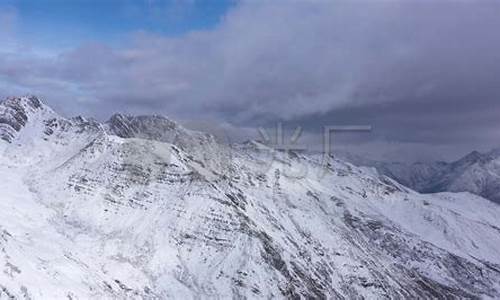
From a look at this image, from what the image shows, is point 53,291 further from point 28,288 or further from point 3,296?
point 3,296

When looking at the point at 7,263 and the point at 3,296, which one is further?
the point at 7,263

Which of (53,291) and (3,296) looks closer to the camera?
(3,296)

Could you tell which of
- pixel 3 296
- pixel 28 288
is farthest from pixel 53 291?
pixel 3 296

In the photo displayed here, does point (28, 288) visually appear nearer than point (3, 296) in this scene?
No
